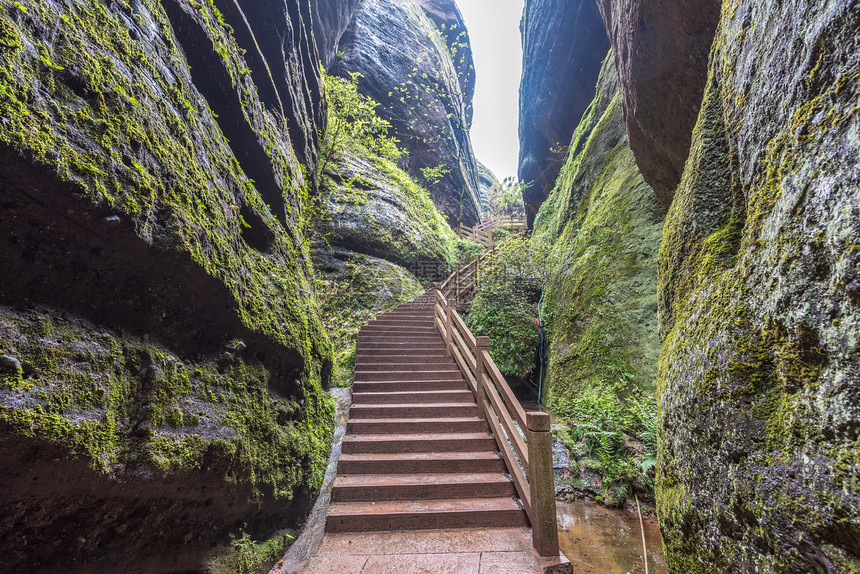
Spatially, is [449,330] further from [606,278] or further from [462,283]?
[462,283]

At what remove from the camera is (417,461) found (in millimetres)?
3965

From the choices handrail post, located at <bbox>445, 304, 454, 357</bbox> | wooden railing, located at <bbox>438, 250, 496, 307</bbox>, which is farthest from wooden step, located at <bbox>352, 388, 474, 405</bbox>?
wooden railing, located at <bbox>438, 250, 496, 307</bbox>

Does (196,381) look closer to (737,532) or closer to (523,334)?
(737,532)

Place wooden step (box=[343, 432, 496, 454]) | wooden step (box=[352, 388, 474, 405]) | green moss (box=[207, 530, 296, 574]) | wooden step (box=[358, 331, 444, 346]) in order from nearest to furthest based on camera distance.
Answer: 1. green moss (box=[207, 530, 296, 574])
2. wooden step (box=[343, 432, 496, 454])
3. wooden step (box=[352, 388, 474, 405])
4. wooden step (box=[358, 331, 444, 346])

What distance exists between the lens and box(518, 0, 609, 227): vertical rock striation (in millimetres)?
11336

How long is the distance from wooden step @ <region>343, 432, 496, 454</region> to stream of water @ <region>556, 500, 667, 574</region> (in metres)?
1.09

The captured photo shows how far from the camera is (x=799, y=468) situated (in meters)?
1.42

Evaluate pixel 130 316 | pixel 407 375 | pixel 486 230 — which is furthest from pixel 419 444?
pixel 486 230

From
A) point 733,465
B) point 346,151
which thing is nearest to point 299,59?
point 346,151

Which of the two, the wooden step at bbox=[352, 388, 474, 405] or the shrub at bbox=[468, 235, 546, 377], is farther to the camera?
the shrub at bbox=[468, 235, 546, 377]

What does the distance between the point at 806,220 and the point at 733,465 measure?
4.09ft

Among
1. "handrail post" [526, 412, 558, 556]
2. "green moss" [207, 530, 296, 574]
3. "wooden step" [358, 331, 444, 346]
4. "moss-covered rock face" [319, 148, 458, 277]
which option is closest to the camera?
"green moss" [207, 530, 296, 574]

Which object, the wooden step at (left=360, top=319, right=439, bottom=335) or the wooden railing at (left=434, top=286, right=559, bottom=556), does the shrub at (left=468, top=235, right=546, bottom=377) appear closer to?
the wooden step at (left=360, top=319, right=439, bottom=335)

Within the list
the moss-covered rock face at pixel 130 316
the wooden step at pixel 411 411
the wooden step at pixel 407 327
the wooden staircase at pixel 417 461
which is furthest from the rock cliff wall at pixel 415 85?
the wooden step at pixel 411 411
